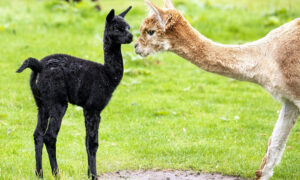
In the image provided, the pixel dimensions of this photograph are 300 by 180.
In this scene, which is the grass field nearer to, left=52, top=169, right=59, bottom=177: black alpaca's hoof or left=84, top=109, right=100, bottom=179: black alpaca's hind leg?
left=52, top=169, right=59, bottom=177: black alpaca's hoof

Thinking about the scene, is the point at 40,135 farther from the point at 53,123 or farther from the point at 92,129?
the point at 92,129

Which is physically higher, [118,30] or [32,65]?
[118,30]

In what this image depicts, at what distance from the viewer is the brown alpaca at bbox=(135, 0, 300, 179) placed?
187 inches

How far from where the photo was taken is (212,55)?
4832 millimetres

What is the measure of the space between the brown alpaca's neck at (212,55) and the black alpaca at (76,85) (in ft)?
1.95

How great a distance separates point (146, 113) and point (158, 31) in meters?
2.85

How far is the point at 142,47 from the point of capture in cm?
491

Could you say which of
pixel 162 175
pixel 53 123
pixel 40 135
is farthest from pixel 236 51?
pixel 40 135

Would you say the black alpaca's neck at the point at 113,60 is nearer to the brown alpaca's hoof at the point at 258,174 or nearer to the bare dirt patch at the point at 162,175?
the bare dirt patch at the point at 162,175

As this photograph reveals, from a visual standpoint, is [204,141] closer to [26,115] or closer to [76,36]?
[26,115]

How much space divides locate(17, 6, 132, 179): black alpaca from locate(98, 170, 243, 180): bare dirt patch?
1.97 ft

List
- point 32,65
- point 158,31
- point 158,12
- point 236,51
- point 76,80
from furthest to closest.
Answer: point 236,51 → point 158,31 → point 158,12 → point 76,80 → point 32,65

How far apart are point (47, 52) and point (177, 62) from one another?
9.86 ft

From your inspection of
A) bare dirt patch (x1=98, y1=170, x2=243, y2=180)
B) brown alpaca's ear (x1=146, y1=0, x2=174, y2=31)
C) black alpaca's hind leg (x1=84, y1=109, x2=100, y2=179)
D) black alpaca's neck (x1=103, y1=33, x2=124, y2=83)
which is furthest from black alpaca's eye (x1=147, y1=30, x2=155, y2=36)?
bare dirt patch (x1=98, y1=170, x2=243, y2=180)
